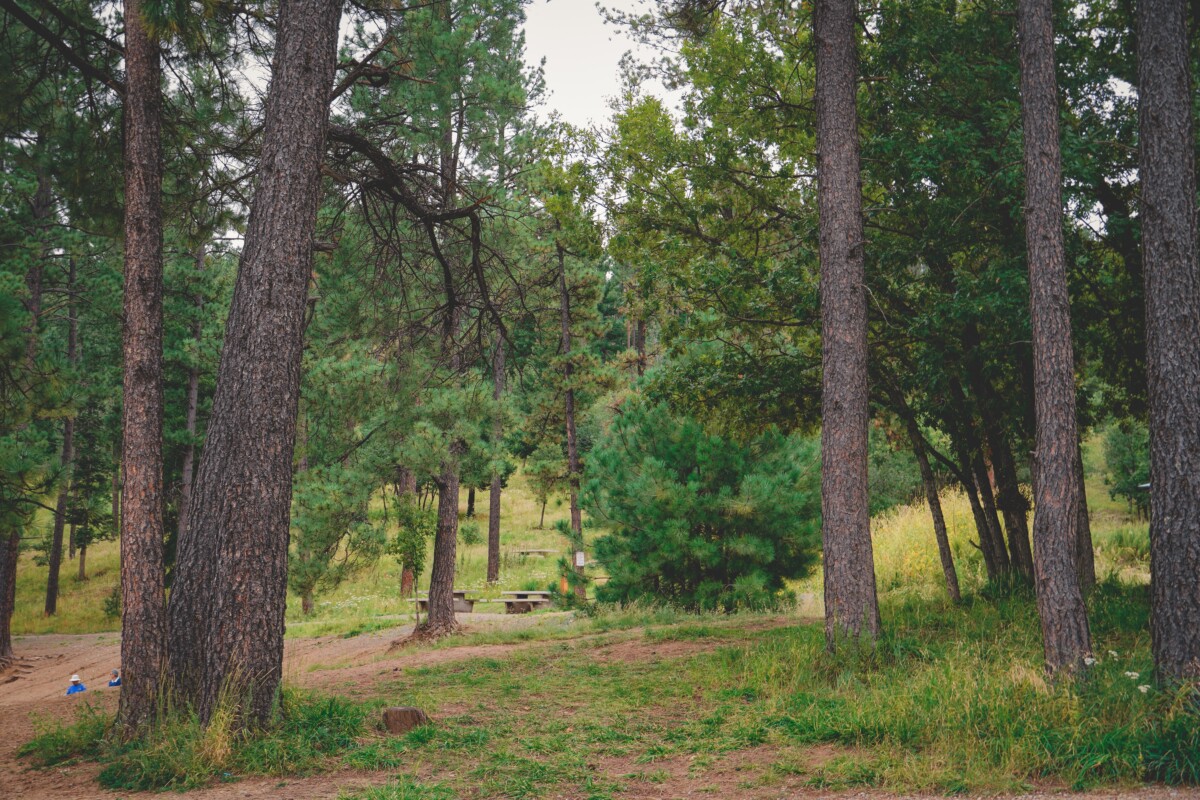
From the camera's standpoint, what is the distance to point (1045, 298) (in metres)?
6.05

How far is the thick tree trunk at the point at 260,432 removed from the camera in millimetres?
5797

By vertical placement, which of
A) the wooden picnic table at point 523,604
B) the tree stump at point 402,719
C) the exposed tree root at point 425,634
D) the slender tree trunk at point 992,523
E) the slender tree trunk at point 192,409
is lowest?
the wooden picnic table at point 523,604

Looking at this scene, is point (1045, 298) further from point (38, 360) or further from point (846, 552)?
point (38, 360)

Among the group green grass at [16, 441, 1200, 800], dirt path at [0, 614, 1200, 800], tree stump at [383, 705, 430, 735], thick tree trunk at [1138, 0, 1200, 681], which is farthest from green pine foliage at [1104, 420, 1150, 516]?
tree stump at [383, 705, 430, 735]

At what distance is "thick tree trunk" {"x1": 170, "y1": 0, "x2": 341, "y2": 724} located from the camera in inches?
228

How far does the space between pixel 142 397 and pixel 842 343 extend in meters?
6.28

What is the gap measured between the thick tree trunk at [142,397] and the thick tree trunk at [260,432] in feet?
0.88

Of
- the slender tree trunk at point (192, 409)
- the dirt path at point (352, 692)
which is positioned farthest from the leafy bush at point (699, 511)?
the slender tree trunk at point (192, 409)

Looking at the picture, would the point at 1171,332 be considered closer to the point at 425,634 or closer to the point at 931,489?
the point at 931,489

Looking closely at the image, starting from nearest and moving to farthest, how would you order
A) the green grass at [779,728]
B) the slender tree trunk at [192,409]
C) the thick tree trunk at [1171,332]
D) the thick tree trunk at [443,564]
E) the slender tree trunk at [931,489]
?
the green grass at [779,728] < the thick tree trunk at [1171,332] < the slender tree trunk at [931,489] < the thick tree trunk at [443,564] < the slender tree trunk at [192,409]

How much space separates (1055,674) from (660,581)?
8274 millimetres

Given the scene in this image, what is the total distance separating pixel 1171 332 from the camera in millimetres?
5684

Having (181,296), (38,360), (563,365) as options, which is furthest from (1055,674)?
(181,296)

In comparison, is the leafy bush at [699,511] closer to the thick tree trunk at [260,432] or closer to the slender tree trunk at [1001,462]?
the slender tree trunk at [1001,462]
